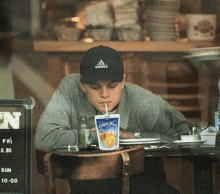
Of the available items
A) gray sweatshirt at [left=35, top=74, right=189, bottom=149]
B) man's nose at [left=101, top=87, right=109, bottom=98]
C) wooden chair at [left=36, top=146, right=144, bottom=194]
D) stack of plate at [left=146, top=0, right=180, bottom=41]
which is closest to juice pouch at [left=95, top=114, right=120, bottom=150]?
wooden chair at [left=36, top=146, right=144, bottom=194]

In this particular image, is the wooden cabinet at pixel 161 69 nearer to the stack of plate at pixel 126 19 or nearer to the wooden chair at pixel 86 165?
the stack of plate at pixel 126 19

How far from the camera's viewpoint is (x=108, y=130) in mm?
2367

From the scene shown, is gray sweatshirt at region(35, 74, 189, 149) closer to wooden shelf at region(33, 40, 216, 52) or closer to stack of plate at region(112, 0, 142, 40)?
wooden shelf at region(33, 40, 216, 52)

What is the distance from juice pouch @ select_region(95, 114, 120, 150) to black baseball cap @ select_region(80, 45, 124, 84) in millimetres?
A: 561

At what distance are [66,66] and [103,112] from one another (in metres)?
0.40

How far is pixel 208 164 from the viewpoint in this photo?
2.61m

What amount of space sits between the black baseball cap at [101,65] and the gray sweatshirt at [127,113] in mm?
105

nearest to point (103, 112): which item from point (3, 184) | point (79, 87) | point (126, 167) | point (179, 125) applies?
point (79, 87)

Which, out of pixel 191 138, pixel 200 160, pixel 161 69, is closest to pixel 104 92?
pixel 161 69

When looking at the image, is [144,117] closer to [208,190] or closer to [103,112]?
[103,112]

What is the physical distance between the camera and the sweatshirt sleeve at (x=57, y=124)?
8.96 feet

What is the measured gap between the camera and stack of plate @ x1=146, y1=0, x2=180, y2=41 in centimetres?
306

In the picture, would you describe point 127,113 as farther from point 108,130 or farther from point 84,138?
point 108,130

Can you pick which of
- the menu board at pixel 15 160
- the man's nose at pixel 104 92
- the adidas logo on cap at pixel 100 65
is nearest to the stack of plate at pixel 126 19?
the adidas logo on cap at pixel 100 65
